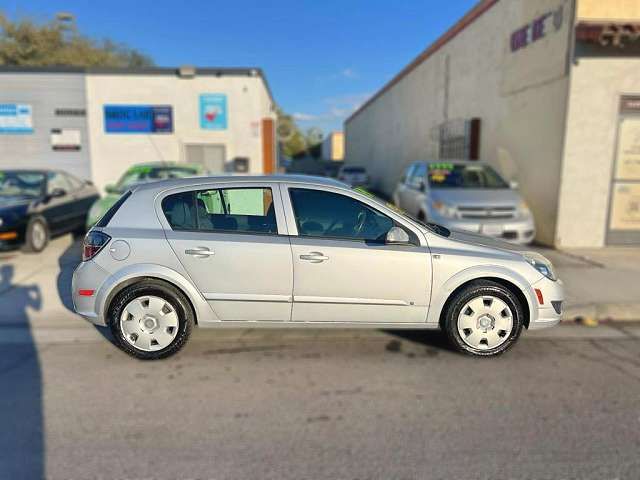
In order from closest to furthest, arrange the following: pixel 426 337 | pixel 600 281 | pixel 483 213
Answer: pixel 426 337
pixel 600 281
pixel 483 213

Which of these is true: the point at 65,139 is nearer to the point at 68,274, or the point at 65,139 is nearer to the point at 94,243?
the point at 68,274

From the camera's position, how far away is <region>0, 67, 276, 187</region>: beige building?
14.4 metres

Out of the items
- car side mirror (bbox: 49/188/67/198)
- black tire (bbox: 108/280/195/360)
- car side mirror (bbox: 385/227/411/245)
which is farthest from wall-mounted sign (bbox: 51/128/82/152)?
car side mirror (bbox: 385/227/411/245)

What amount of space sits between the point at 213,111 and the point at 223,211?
1211cm

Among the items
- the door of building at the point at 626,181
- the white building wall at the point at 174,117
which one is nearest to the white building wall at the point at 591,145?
the door of building at the point at 626,181

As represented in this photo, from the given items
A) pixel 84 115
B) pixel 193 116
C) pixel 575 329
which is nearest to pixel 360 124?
pixel 193 116

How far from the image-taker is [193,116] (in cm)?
1475

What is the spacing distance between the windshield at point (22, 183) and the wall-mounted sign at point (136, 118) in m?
6.88

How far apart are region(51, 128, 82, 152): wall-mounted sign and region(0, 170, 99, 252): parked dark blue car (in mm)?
6286

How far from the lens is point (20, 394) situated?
3.17 metres

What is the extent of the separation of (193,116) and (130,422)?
1348 cm

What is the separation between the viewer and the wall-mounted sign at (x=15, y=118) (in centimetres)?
1438

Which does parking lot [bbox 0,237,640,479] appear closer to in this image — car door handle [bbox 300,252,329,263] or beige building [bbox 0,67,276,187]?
car door handle [bbox 300,252,329,263]

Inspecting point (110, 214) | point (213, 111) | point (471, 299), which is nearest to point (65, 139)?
point (213, 111)
